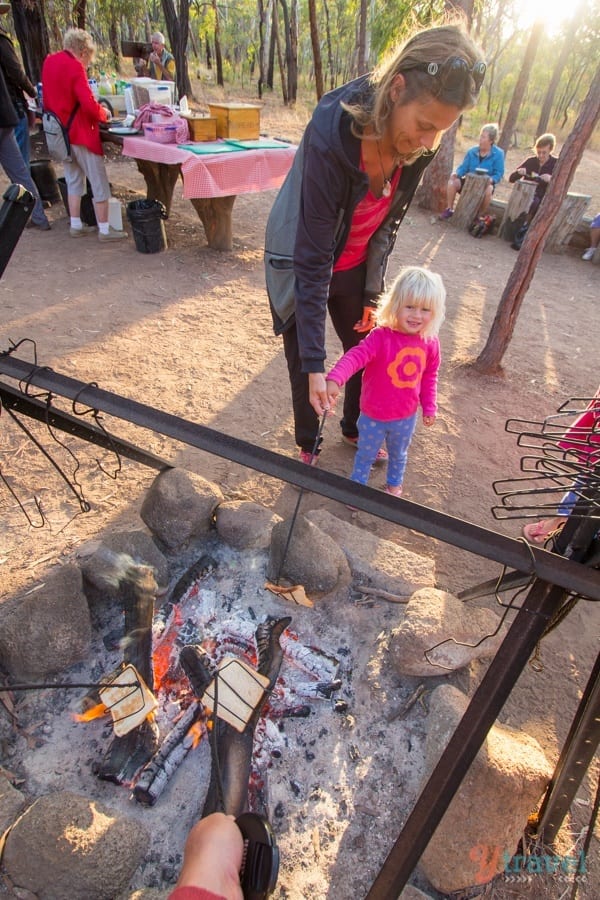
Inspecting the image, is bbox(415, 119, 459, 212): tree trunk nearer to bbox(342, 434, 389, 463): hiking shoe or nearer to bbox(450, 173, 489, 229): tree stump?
bbox(450, 173, 489, 229): tree stump

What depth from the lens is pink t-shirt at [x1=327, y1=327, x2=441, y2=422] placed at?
2.24 m

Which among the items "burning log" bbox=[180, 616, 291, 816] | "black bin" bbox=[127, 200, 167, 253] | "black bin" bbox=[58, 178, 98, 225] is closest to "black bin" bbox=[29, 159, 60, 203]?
"black bin" bbox=[58, 178, 98, 225]

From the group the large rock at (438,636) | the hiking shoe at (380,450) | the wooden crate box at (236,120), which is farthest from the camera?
the wooden crate box at (236,120)

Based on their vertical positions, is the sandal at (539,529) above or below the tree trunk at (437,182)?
below

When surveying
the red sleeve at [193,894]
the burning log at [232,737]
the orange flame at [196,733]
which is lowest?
the orange flame at [196,733]

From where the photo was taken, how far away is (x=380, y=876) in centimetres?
98

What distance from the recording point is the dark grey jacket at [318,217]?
164 centimetres

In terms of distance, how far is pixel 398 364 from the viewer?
2.27 m

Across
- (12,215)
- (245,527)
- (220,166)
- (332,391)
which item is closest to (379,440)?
(332,391)

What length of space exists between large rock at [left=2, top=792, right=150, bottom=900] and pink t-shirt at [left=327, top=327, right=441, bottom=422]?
1.58 meters

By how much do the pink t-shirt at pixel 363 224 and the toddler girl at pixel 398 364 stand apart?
20 cm

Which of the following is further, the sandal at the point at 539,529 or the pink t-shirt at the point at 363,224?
the sandal at the point at 539,529

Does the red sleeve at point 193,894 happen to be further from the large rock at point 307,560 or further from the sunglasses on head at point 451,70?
the sunglasses on head at point 451,70

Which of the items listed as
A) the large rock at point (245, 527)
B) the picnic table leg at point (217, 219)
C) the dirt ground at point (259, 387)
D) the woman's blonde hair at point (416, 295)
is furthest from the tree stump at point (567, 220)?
the large rock at point (245, 527)
